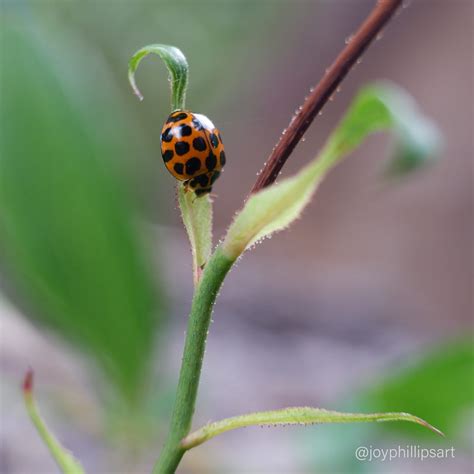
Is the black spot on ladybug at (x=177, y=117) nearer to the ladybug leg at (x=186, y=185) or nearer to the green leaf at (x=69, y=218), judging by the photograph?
the ladybug leg at (x=186, y=185)

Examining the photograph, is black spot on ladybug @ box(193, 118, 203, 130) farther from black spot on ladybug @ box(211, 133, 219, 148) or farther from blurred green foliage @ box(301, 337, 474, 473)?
blurred green foliage @ box(301, 337, 474, 473)

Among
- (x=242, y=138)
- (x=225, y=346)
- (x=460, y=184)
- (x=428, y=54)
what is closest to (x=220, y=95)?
(x=242, y=138)

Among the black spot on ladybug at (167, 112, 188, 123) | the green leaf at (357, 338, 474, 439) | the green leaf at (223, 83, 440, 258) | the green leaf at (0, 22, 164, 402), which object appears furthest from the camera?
the green leaf at (0, 22, 164, 402)

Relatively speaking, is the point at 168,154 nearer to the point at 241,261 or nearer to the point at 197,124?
the point at 197,124

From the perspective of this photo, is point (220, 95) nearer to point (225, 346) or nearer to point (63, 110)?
point (225, 346)

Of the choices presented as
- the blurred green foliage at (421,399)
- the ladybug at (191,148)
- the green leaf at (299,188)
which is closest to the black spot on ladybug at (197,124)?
the ladybug at (191,148)

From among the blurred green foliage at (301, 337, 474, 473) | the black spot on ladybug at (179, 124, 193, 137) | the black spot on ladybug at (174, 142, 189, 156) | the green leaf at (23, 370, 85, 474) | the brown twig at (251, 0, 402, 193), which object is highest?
the blurred green foliage at (301, 337, 474, 473)

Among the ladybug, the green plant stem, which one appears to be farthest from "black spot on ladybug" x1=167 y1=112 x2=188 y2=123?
the green plant stem

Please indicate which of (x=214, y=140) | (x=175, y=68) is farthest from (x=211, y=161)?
(x=175, y=68)
